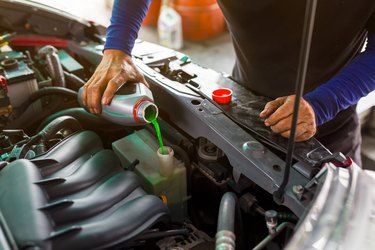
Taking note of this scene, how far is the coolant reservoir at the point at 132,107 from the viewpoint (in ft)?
2.96

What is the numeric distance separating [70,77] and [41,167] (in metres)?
0.51

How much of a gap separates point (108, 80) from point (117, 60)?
0.11 meters

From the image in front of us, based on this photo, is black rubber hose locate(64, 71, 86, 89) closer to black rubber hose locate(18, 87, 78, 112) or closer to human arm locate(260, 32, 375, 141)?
black rubber hose locate(18, 87, 78, 112)

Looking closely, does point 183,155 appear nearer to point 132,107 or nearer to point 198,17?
point 132,107

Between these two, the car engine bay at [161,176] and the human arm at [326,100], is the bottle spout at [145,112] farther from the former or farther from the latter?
the human arm at [326,100]

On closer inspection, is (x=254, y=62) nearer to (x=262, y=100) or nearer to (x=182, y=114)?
(x=262, y=100)

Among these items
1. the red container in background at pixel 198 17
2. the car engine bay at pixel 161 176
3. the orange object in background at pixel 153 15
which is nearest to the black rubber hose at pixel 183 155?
the car engine bay at pixel 161 176

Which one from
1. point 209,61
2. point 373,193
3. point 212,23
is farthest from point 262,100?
point 212,23

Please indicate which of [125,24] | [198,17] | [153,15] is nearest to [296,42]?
[125,24]

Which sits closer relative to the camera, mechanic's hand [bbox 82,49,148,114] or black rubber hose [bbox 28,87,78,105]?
mechanic's hand [bbox 82,49,148,114]

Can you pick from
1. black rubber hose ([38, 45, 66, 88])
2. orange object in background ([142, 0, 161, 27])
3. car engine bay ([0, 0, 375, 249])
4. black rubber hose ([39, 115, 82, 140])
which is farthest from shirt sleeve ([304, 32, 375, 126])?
orange object in background ([142, 0, 161, 27])

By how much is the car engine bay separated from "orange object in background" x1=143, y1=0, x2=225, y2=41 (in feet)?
8.27

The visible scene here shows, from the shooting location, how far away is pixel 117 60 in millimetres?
1108

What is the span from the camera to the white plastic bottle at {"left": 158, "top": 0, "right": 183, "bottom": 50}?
3.55 meters
